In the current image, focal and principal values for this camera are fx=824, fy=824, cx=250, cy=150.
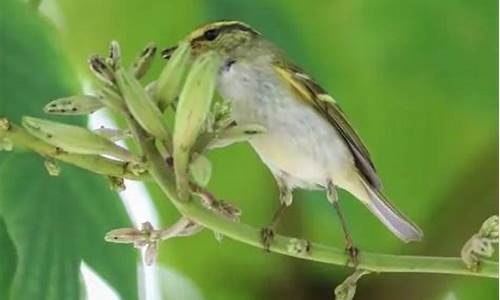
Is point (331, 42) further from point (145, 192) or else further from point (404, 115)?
point (145, 192)

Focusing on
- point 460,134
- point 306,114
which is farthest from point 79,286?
point 460,134

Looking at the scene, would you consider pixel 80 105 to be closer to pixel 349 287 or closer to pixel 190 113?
pixel 190 113

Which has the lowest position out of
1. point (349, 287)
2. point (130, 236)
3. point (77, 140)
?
point (349, 287)

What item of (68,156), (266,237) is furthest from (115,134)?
(266,237)

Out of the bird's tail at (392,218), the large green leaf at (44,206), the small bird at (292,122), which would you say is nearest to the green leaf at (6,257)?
the large green leaf at (44,206)

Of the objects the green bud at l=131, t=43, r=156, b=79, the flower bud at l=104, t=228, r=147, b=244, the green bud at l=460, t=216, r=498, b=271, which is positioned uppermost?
the green bud at l=131, t=43, r=156, b=79

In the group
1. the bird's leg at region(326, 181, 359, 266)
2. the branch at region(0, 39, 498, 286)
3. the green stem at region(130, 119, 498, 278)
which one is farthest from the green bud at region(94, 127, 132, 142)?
the bird's leg at region(326, 181, 359, 266)

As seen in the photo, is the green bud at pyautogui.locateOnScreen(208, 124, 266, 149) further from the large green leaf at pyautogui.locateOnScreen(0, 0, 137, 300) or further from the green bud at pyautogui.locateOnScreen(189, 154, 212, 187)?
the large green leaf at pyautogui.locateOnScreen(0, 0, 137, 300)
